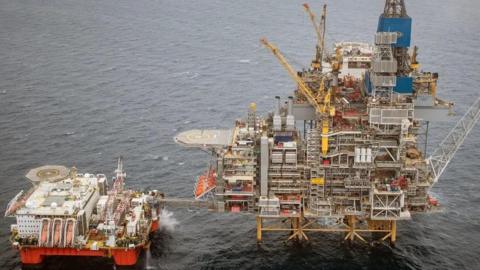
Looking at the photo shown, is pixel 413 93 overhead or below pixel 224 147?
overhead

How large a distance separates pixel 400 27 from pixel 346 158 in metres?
20.4

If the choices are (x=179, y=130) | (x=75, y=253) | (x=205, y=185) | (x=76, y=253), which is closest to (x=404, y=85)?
(x=205, y=185)

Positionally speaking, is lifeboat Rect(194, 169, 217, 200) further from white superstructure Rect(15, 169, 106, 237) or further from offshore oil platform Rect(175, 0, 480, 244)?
white superstructure Rect(15, 169, 106, 237)

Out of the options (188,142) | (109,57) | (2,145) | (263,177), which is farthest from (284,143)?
(109,57)

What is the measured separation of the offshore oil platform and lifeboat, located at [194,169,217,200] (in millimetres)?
267

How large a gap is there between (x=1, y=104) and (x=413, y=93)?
92384 millimetres

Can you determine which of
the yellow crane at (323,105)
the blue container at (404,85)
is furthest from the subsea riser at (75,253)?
the blue container at (404,85)

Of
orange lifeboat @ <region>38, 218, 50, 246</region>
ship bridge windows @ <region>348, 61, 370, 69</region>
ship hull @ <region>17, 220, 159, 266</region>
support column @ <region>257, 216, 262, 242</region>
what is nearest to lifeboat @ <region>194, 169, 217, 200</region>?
support column @ <region>257, 216, 262, 242</region>

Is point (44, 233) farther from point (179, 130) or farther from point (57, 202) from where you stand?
point (179, 130)

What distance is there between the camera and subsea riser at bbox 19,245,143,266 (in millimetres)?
88062

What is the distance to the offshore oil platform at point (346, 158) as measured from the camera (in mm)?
88938

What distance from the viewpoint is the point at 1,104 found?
14450 cm

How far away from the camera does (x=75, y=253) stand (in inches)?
3484

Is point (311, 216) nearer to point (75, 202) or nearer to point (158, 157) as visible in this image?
point (75, 202)
